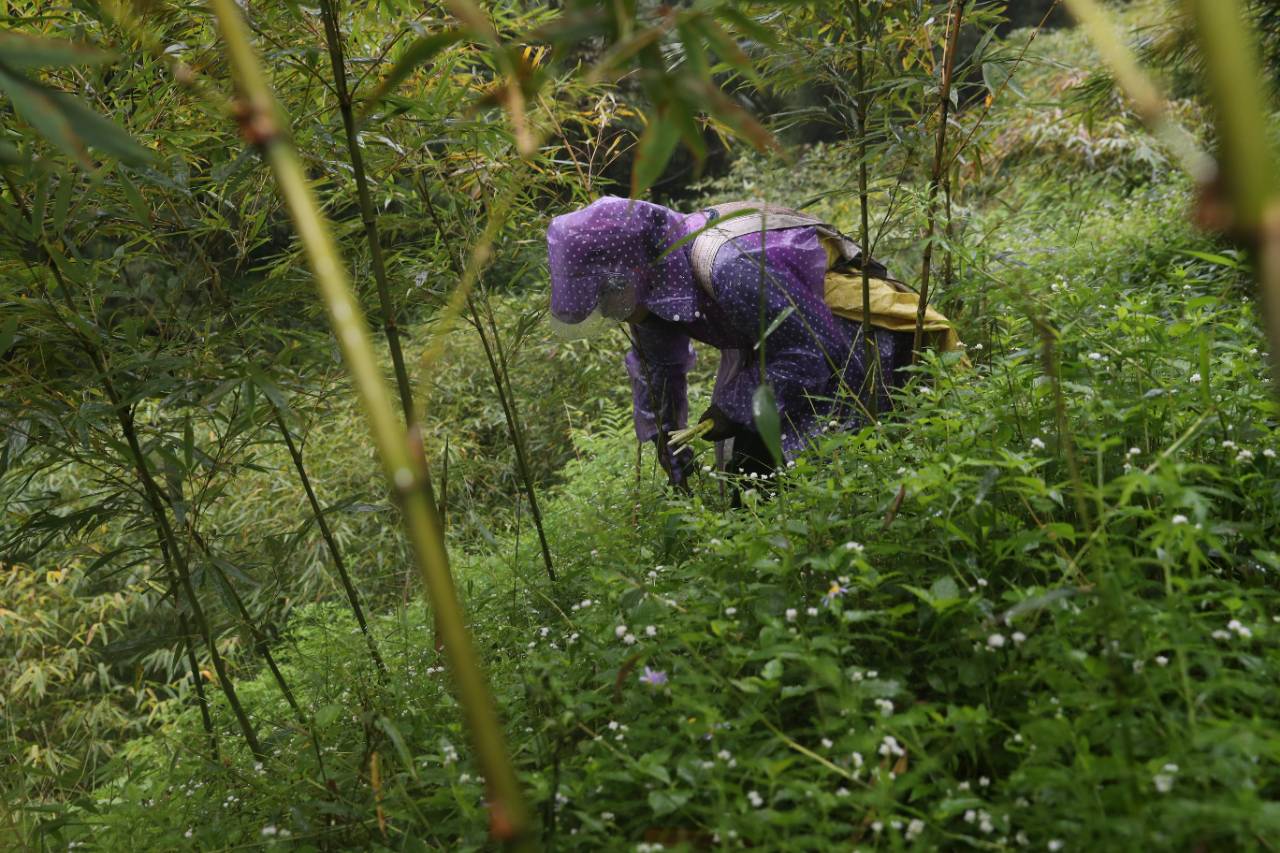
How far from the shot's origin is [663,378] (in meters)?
2.62

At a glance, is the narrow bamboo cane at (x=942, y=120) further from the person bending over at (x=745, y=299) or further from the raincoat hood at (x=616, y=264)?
the raincoat hood at (x=616, y=264)

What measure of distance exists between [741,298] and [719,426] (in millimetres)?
320

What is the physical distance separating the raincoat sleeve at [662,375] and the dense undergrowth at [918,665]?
0.79m

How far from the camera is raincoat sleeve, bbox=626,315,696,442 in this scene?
2.53 metres

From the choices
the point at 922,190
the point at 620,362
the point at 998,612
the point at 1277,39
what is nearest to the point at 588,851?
the point at 998,612

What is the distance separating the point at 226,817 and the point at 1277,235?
58.6 inches

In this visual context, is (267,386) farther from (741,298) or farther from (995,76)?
(995,76)

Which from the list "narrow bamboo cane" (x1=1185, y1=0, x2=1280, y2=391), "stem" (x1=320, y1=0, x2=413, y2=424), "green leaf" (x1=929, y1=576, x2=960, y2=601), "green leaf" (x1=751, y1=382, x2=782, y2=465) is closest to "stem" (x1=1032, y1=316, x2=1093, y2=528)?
"green leaf" (x1=929, y1=576, x2=960, y2=601)

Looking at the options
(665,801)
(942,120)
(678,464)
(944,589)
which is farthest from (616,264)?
(665,801)

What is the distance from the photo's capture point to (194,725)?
254 centimetres

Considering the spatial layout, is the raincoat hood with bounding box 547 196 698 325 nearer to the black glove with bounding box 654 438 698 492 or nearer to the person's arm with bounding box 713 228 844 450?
the person's arm with bounding box 713 228 844 450

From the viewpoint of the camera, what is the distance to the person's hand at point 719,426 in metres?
2.26

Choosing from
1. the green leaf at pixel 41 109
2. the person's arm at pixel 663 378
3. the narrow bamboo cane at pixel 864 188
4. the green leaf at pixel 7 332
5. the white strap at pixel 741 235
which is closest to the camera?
the green leaf at pixel 41 109

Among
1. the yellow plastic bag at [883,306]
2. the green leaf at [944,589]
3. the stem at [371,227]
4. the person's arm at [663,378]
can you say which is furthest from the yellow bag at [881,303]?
the stem at [371,227]
